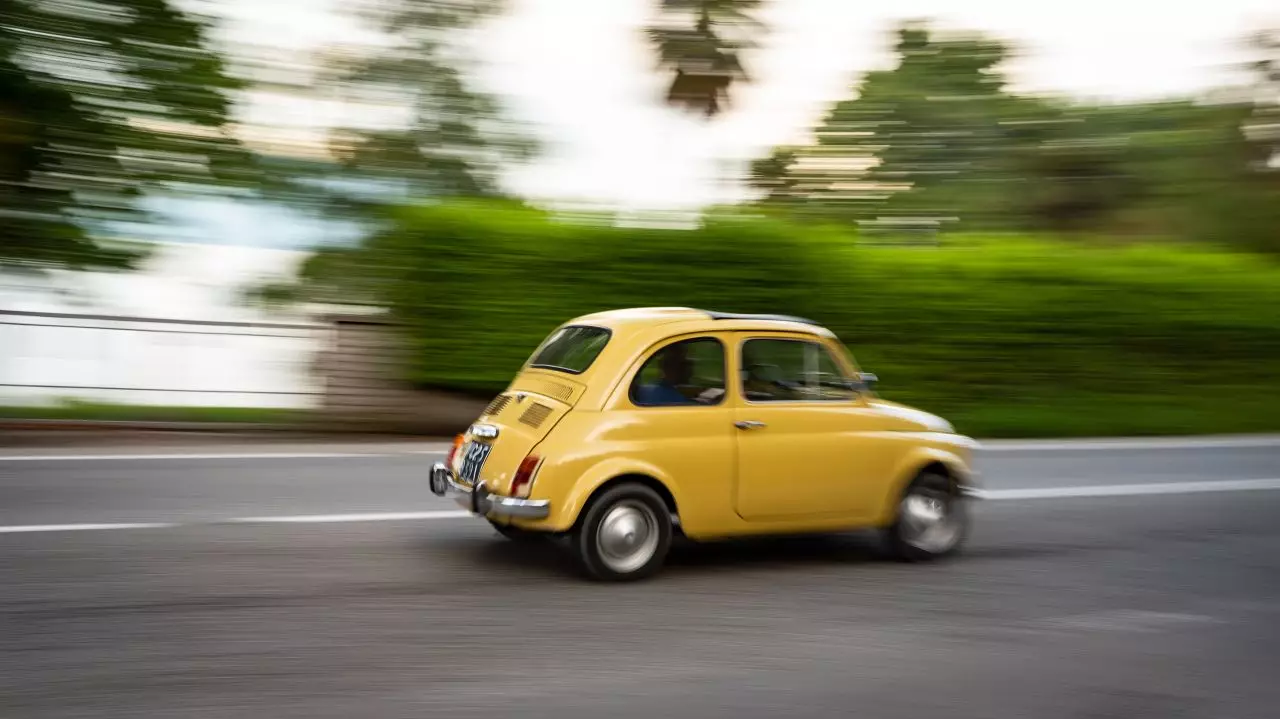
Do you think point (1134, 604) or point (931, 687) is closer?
point (931, 687)

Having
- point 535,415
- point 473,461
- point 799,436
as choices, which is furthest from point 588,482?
point 799,436

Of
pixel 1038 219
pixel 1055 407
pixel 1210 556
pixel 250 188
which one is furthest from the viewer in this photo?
pixel 1038 219

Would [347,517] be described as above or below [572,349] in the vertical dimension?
below

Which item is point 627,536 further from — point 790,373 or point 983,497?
point 983,497

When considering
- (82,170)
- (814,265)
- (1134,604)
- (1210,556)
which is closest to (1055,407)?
(814,265)

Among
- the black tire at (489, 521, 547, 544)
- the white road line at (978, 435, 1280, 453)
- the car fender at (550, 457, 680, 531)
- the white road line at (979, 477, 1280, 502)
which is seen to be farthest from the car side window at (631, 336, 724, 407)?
the white road line at (978, 435, 1280, 453)

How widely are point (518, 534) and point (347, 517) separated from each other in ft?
5.83

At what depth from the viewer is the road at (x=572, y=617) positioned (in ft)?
17.2

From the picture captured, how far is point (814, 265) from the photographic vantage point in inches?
595

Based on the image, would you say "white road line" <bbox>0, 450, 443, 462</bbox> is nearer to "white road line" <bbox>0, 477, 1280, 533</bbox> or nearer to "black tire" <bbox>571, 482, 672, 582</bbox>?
"white road line" <bbox>0, 477, 1280, 533</bbox>

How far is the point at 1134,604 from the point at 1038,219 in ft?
63.3

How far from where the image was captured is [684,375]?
7.32m

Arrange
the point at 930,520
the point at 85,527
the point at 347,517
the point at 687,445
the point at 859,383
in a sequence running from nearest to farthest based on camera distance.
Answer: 1. the point at 687,445
2. the point at 859,383
3. the point at 930,520
4. the point at 85,527
5. the point at 347,517

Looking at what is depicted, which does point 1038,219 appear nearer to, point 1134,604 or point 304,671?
point 1134,604
